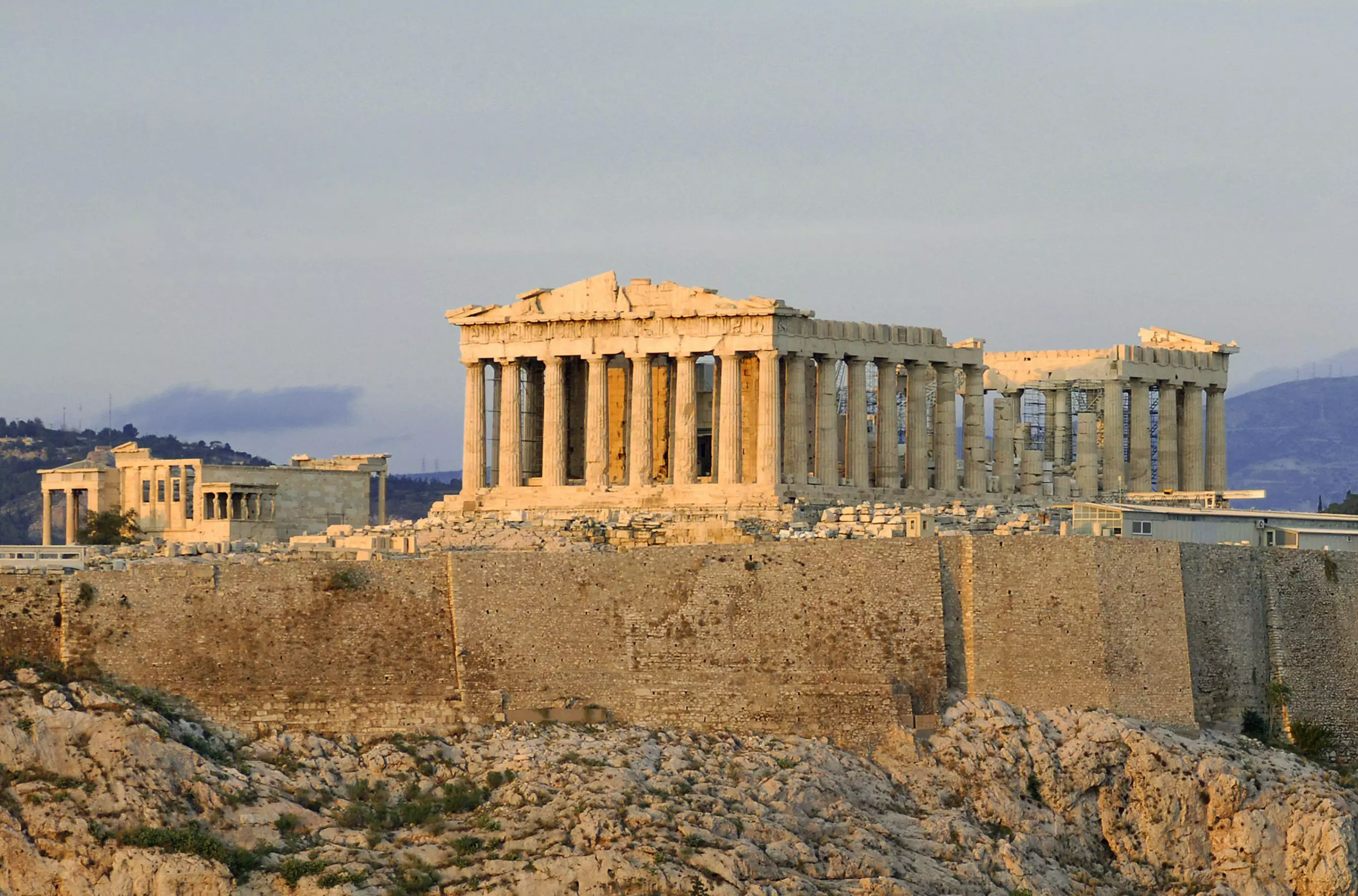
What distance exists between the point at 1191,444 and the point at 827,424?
78.2 feet

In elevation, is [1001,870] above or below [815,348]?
below

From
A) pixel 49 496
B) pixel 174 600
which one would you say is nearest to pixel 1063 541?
pixel 174 600

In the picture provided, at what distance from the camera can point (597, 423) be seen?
94750 millimetres

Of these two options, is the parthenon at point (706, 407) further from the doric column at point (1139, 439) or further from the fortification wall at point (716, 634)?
the fortification wall at point (716, 634)

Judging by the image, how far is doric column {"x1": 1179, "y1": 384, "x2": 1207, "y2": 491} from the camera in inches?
4370

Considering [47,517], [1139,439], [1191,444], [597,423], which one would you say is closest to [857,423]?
[597,423]

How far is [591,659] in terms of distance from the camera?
71.9 m

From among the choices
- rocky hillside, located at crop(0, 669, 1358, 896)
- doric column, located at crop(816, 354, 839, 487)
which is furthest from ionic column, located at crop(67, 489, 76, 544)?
rocky hillside, located at crop(0, 669, 1358, 896)

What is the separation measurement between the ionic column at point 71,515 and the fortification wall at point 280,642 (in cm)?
4798

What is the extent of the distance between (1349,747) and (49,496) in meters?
68.7

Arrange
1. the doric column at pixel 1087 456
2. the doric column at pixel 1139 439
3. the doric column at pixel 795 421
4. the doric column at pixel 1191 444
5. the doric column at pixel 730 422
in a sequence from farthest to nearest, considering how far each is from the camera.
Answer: the doric column at pixel 1191 444
the doric column at pixel 1139 439
the doric column at pixel 1087 456
the doric column at pixel 795 421
the doric column at pixel 730 422

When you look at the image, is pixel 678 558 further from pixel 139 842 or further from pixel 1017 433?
pixel 1017 433

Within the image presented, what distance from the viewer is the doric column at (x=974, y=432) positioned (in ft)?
338

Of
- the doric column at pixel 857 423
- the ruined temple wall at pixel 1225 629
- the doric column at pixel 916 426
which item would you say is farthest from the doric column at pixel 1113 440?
the ruined temple wall at pixel 1225 629
